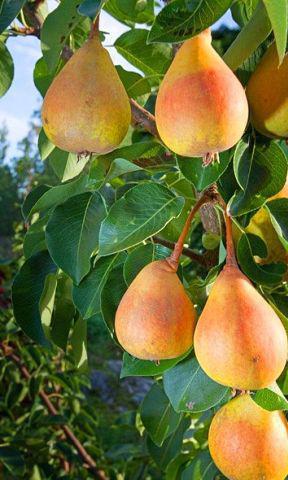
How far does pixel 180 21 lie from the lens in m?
0.48

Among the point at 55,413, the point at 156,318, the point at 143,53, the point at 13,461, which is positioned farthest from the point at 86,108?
the point at 55,413

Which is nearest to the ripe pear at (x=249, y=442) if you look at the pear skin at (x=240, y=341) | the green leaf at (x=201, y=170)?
the pear skin at (x=240, y=341)

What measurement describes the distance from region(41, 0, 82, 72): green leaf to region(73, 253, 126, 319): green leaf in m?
0.22

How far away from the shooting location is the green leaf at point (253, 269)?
1.89ft

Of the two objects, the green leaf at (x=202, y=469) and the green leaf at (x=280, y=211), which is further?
the green leaf at (x=202, y=469)

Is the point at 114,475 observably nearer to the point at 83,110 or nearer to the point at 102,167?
the point at 102,167

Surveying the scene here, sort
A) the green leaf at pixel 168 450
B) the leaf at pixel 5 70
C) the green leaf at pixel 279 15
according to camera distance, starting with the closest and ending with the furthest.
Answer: the green leaf at pixel 279 15
the leaf at pixel 5 70
the green leaf at pixel 168 450

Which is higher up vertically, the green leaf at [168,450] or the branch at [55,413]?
the green leaf at [168,450]

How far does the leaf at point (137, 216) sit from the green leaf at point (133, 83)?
0.25 m

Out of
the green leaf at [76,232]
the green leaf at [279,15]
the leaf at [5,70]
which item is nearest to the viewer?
the green leaf at [279,15]

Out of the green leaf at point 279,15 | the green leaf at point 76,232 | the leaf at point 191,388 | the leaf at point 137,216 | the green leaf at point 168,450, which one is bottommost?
the green leaf at point 168,450

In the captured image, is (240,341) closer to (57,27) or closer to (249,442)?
(249,442)

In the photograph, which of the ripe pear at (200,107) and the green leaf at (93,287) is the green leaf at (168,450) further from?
the ripe pear at (200,107)

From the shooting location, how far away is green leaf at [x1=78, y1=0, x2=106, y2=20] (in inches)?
18.7
